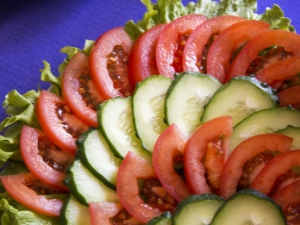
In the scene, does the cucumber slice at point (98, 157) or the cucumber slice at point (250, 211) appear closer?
the cucumber slice at point (250, 211)

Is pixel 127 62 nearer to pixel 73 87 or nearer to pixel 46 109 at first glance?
pixel 73 87

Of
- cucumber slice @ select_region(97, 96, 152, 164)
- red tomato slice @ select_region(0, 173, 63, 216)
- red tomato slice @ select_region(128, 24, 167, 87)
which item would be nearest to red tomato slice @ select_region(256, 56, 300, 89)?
red tomato slice @ select_region(128, 24, 167, 87)

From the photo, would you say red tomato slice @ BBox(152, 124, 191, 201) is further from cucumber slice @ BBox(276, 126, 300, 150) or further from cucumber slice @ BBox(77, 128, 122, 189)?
cucumber slice @ BBox(276, 126, 300, 150)

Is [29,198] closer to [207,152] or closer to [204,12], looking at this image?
[207,152]

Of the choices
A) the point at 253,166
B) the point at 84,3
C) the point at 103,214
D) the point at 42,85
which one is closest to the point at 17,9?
the point at 84,3

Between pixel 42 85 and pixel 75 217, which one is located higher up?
pixel 42 85

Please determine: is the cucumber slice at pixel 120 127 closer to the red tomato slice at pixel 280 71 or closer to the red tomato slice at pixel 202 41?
the red tomato slice at pixel 202 41

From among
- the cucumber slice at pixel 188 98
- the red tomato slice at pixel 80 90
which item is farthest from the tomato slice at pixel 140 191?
the red tomato slice at pixel 80 90
